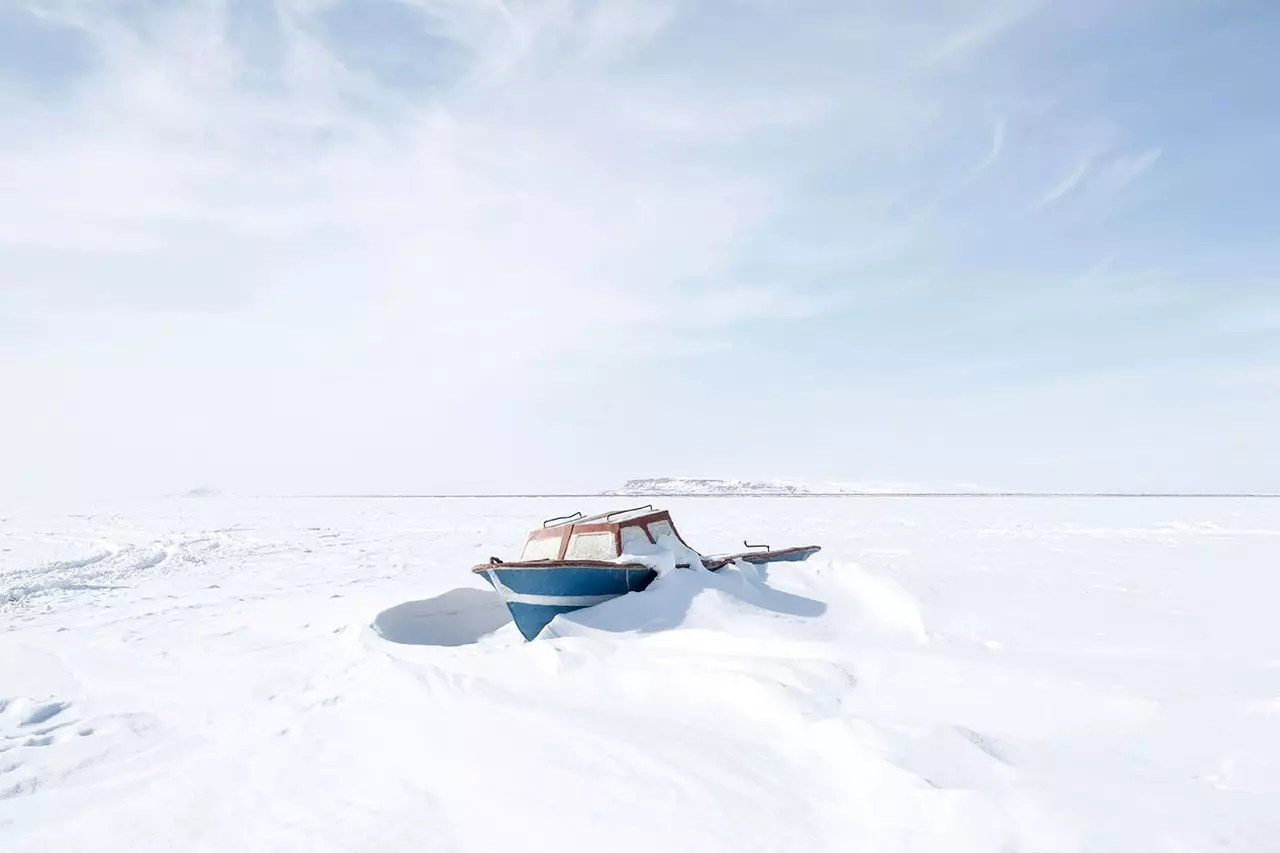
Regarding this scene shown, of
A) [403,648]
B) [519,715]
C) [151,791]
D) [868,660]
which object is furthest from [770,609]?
[151,791]

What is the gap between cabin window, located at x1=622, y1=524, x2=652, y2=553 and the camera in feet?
32.3

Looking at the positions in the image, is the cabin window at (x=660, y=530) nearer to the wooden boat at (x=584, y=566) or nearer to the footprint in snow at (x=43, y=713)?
the wooden boat at (x=584, y=566)

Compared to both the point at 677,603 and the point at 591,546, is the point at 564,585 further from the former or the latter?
the point at 677,603

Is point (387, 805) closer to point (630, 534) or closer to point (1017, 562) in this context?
point (630, 534)

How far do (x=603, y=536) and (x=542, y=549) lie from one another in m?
1.40

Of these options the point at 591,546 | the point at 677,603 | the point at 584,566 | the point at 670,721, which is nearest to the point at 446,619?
the point at 591,546

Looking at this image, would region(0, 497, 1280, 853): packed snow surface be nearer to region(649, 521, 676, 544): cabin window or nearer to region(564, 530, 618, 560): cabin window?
region(564, 530, 618, 560): cabin window

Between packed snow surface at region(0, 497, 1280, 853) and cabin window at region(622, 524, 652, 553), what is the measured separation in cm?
100

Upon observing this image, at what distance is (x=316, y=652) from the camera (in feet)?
27.5

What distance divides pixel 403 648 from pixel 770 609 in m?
4.55

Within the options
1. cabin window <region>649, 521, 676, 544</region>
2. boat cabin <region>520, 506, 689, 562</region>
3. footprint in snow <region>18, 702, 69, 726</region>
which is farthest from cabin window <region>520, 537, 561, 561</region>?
footprint in snow <region>18, 702, 69, 726</region>

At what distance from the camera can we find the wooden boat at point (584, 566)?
8930 mm

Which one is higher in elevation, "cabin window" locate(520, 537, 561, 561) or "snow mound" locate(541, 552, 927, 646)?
"cabin window" locate(520, 537, 561, 561)

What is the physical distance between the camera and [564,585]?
893 cm
